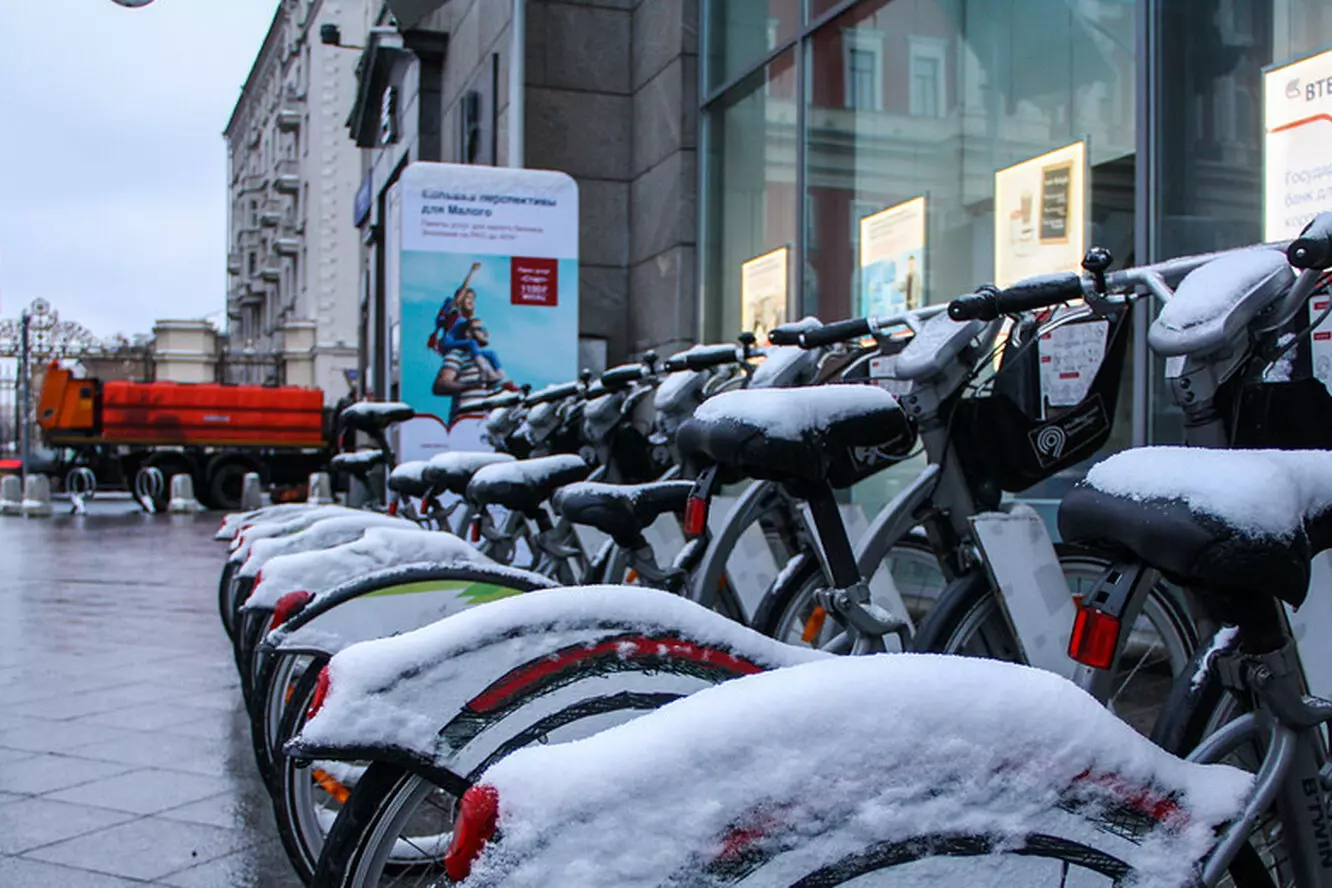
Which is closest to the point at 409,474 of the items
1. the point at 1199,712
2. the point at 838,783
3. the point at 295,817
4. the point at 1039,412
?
the point at 295,817

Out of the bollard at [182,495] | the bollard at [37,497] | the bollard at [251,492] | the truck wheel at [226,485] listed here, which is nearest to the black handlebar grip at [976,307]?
the bollard at [37,497]

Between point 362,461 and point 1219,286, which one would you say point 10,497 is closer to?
point 362,461

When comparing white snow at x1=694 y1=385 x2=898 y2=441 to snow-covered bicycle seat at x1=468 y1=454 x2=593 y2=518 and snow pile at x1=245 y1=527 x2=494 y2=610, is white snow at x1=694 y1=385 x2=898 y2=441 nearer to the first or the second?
snow pile at x1=245 y1=527 x2=494 y2=610

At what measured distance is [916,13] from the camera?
26.4ft

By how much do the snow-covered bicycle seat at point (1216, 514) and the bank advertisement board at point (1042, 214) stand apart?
514 centimetres

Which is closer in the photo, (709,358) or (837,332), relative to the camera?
(837,332)

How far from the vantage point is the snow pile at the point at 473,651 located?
5.89ft

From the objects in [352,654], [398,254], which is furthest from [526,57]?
[352,654]

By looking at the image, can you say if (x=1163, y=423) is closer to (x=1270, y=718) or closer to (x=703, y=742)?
(x=1270, y=718)

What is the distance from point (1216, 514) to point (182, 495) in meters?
24.2

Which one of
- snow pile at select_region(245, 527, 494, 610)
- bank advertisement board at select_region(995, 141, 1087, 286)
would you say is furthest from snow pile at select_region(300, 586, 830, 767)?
bank advertisement board at select_region(995, 141, 1087, 286)

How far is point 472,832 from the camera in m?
1.09

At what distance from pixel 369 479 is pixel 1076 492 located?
6.55 metres

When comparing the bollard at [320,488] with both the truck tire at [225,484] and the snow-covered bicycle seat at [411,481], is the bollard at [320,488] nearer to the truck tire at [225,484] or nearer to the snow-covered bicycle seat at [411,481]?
the truck tire at [225,484]
